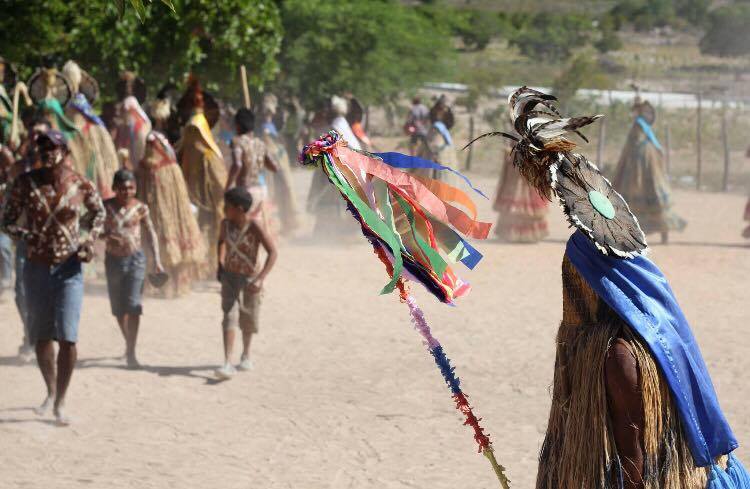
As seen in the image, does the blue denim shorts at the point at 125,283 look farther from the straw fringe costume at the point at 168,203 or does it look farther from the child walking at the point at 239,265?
the straw fringe costume at the point at 168,203

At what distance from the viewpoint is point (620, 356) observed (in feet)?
10.5

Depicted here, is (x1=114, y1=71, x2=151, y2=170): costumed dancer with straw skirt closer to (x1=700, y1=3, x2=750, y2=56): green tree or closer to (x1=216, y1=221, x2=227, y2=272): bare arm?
(x1=216, y1=221, x2=227, y2=272): bare arm

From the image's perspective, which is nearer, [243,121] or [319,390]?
[319,390]

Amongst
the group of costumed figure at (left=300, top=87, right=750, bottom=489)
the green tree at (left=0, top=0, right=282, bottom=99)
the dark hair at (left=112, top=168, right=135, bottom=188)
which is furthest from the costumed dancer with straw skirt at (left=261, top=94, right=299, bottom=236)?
the group of costumed figure at (left=300, top=87, right=750, bottom=489)

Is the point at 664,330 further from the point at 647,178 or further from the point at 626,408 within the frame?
Result: the point at 647,178

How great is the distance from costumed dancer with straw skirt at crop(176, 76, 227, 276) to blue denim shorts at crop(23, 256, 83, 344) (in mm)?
4180

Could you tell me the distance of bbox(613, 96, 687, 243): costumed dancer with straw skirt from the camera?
1371cm

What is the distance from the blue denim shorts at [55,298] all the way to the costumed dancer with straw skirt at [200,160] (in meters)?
4.18

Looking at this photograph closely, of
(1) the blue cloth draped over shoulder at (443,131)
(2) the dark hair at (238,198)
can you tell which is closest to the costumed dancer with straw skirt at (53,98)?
(2) the dark hair at (238,198)

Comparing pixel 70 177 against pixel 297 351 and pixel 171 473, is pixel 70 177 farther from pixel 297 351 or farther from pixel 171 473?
pixel 297 351

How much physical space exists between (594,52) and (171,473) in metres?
43.3

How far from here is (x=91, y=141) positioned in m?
11.1

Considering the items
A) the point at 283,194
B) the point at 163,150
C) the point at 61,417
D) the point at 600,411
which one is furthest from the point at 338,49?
the point at 600,411

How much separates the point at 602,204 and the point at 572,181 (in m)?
0.11
